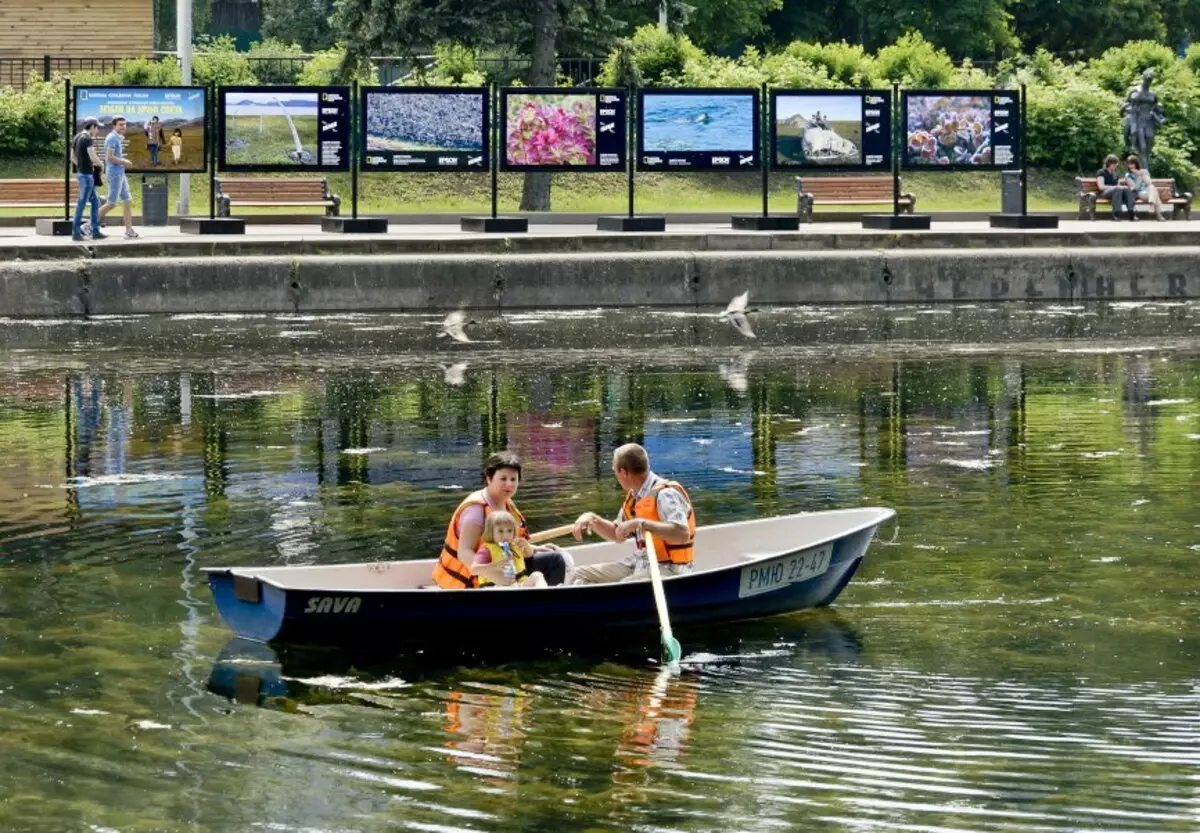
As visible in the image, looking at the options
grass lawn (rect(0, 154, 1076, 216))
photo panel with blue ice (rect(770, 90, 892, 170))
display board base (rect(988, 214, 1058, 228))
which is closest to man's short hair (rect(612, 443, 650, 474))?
photo panel with blue ice (rect(770, 90, 892, 170))

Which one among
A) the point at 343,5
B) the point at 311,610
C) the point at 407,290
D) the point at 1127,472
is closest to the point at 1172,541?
the point at 1127,472

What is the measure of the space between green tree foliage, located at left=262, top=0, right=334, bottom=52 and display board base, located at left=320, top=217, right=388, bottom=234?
3913 centimetres

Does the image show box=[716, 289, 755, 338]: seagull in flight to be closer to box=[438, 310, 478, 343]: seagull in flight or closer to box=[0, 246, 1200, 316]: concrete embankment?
box=[0, 246, 1200, 316]: concrete embankment

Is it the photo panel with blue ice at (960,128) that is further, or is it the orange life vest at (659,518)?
the photo panel with blue ice at (960,128)

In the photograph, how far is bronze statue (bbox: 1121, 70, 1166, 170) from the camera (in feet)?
134

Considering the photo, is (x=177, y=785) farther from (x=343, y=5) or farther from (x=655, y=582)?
(x=343, y=5)

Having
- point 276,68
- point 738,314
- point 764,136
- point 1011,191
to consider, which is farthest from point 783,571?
point 276,68

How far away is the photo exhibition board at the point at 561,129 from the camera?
3334cm

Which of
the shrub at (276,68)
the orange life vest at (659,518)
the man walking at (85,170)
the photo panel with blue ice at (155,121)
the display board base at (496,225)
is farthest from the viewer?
the shrub at (276,68)

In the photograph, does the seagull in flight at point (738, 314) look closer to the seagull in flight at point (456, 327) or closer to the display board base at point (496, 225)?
the seagull in flight at point (456, 327)

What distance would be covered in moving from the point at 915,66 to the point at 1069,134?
228 inches

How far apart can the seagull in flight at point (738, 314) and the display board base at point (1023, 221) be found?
18.0 ft

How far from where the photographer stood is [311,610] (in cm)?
1230

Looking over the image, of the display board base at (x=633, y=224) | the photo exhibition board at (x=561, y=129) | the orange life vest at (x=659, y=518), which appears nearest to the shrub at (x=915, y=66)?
the display board base at (x=633, y=224)
